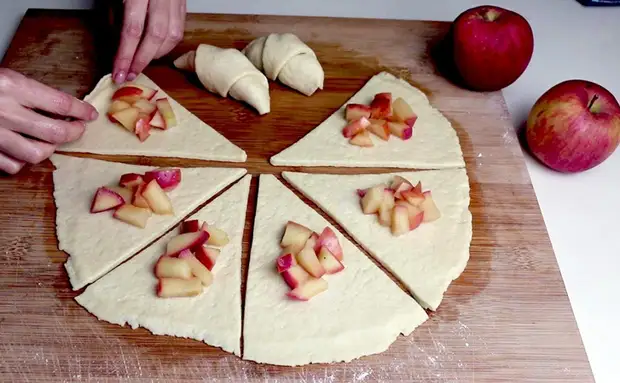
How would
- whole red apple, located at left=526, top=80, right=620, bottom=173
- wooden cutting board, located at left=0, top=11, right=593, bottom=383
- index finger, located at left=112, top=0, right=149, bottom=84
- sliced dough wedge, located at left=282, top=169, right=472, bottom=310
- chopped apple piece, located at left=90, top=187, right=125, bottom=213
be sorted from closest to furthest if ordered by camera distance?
1. wooden cutting board, located at left=0, top=11, right=593, bottom=383
2. sliced dough wedge, located at left=282, top=169, right=472, bottom=310
3. chopped apple piece, located at left=90, top=187, right=125, bottom=213
4. whole red apple, located at left=526, top=80, right=620, bottom=173
5. index finger, located at left=112, top=0, right=149, bottom=84

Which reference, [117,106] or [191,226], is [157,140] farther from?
[191,226]

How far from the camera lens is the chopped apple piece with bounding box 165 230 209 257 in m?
2.32

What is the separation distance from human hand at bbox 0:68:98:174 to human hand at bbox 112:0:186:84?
0.31m

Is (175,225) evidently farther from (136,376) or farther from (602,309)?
(602,309)

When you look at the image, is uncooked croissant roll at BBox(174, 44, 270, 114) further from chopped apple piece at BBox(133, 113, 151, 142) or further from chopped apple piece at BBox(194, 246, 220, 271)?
chopped apple piece at BBox(194, 246, 220, 271)

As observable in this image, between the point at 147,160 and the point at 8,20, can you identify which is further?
the point at 8,20

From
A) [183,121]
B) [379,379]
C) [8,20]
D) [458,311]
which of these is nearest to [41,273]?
[183,121]

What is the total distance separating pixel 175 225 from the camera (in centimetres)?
252

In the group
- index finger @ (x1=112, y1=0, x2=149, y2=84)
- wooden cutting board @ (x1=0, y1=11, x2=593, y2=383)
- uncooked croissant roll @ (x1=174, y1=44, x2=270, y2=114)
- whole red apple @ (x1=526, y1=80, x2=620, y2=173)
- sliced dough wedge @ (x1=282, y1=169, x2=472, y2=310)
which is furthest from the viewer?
uncooked croissant roll @ (x1=174, y1=44, x2=270, y2=114)

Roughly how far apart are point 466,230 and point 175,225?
1.15 m

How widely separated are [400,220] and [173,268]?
870 mm

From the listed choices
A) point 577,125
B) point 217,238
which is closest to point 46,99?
point 217,238

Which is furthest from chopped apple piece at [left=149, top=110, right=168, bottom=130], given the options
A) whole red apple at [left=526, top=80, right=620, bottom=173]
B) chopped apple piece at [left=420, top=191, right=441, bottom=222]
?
whole red apple at [left=526, top=80, right=620, bottom=173]

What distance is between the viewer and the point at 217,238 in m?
2.40
